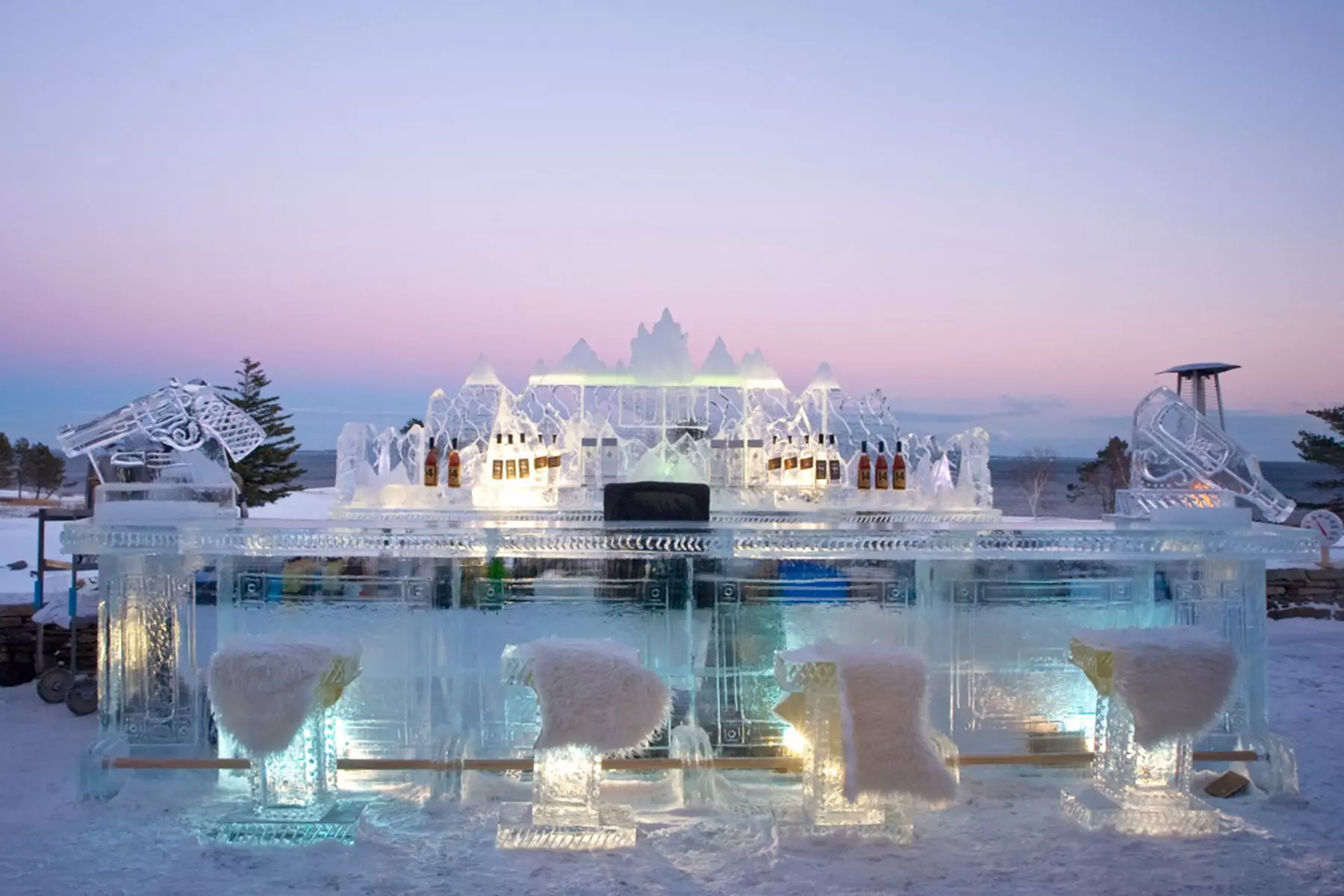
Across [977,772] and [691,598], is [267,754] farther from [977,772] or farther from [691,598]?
[977,772]

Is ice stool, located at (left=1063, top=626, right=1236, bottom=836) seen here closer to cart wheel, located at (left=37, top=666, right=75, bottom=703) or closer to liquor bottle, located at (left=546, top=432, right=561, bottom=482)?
liquor bottle, located at (left=546, top=432, right=561, bottom=482)

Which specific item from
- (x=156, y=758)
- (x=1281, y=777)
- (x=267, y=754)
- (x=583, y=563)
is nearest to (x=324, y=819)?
(x=267, y=754)

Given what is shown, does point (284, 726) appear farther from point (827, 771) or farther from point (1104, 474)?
point (1104, 474)

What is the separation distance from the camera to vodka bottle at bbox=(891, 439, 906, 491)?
705 cm

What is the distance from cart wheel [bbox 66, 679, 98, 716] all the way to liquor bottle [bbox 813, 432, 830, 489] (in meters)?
4.50

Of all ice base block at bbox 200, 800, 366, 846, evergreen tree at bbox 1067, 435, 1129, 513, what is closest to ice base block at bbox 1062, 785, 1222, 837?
ice base block at bbox 200, 800, 366, 846

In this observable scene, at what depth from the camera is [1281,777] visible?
12.5 ft

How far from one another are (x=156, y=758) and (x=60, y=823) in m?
0.36

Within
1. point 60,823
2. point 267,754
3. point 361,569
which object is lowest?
point 60,823

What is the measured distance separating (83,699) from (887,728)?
13.2 feet

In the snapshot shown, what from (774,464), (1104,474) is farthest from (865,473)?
(1104,474)

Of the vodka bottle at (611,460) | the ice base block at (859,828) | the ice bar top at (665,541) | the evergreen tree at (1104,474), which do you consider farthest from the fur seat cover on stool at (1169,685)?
the evergreen tree at (1104,474)

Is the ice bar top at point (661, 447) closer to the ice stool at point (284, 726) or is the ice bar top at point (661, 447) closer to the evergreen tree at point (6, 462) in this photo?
the ice stool at point (284, 726)

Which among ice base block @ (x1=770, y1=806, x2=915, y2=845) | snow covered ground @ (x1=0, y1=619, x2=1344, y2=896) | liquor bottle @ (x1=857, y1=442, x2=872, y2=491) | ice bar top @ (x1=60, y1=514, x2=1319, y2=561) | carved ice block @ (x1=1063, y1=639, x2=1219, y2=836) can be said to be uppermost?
liquor bottle @ (x1=857, y1=442, x2=872, y2=491)
